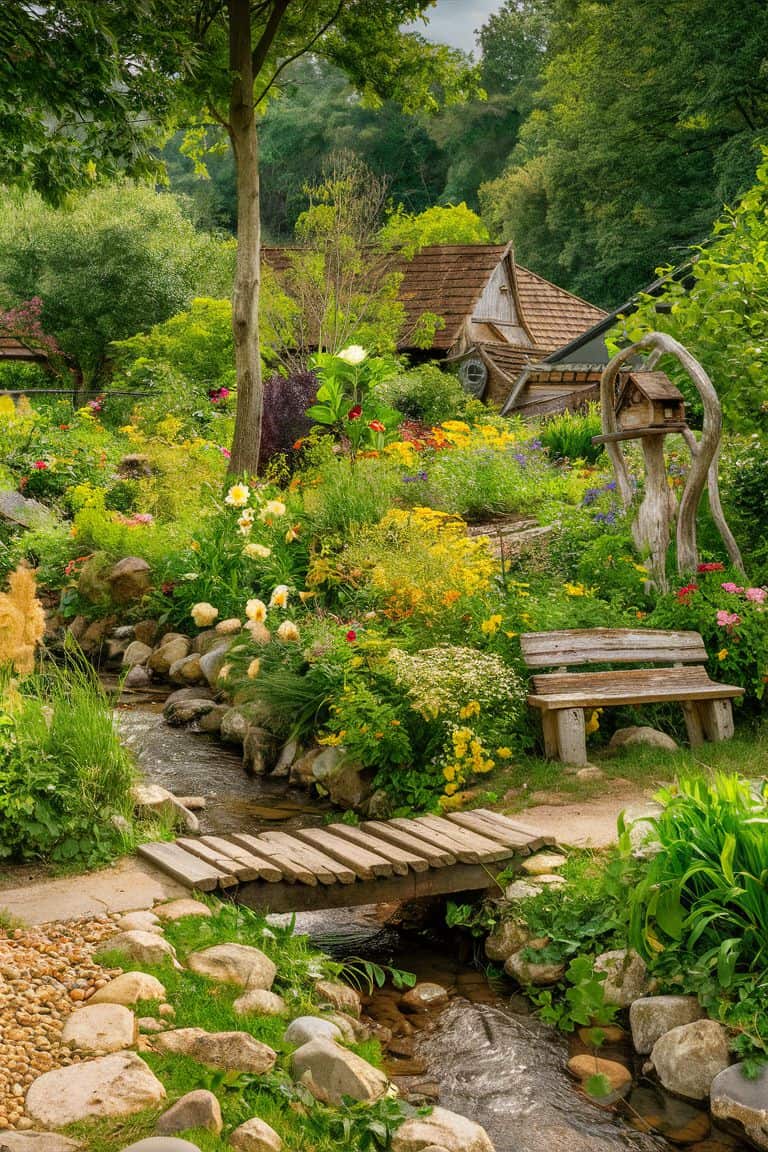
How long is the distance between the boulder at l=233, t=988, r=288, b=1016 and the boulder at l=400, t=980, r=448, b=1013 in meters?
0.90

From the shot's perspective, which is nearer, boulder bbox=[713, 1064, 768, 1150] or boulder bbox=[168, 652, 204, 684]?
boulder bbox=[713, 1064, 768, 1150]

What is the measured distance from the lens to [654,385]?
324 inches

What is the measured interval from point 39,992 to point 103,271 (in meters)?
26.2

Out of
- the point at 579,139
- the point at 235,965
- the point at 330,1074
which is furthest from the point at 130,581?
the point at 579,139

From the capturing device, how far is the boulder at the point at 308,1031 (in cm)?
374

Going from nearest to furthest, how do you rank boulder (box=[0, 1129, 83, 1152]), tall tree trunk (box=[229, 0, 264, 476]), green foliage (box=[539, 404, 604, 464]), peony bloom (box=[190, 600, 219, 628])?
boulder (box=[0, 1129, 83, 1152]) < peony bloom (box=[190, 600, 219, 628]) < tall tree trunk (box=[229, 0, 264, 476]) < green foliage (box=[539, 404, 604, 464])

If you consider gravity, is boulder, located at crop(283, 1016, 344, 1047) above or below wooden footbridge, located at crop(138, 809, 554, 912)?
below

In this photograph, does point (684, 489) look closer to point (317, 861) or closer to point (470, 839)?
point (470, 839)

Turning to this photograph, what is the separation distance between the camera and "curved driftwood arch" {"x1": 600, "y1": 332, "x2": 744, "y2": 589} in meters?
8.05

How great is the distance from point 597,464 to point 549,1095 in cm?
1044

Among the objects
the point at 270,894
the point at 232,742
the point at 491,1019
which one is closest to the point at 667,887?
the point at 491,1019

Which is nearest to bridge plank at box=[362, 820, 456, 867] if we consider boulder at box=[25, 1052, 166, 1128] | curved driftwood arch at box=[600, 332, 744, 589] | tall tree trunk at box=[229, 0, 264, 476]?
boulder at box=[25, 1052, 166, 1128]

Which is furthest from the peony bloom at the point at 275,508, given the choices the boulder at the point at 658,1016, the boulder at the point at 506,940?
the boulder at the point at 658,1016

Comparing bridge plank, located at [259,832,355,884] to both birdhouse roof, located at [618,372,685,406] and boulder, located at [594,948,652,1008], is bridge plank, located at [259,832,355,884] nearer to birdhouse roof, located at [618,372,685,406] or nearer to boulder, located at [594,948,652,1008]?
boulder, located at [594,948,652,1008]
